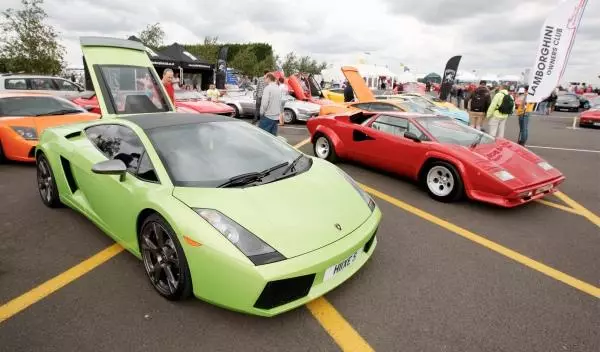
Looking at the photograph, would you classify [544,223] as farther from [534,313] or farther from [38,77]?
[38,77]

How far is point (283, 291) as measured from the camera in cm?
211

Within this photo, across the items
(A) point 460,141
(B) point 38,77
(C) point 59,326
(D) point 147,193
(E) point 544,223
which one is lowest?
(C) point 59,326

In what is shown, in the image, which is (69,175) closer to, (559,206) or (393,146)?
(393,146)

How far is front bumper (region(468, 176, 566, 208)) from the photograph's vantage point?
4.17m

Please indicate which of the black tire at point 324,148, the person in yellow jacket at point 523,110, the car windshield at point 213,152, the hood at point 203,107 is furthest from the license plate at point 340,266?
the person in yellow jacket at point 523,110

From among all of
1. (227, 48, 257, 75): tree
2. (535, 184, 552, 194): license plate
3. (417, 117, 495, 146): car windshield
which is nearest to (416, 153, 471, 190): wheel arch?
(417, 117, 495, 146): car windshield

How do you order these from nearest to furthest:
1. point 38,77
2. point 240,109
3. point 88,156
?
point 88,156, point 38,77, point 240,109

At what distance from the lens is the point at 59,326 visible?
2.26 m

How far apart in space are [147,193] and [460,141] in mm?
4285

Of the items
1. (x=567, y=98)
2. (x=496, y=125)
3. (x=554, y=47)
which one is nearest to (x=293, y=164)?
(x=496, y=125)

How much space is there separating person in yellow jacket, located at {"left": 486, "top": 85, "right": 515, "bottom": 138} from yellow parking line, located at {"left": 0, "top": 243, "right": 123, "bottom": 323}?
8.48 metres

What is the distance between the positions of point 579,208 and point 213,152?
481 centimetres

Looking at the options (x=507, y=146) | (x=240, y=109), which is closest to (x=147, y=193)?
(x=507, y=146)

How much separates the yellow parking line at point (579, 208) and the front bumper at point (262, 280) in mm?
3783
